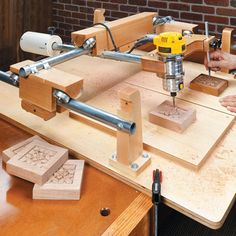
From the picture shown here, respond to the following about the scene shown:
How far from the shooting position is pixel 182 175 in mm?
841

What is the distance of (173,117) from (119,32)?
0.48 metres

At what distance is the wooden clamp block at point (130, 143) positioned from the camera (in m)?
0.79

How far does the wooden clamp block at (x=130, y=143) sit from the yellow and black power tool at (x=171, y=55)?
179mm

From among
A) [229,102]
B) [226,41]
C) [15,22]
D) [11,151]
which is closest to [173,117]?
[229,102]

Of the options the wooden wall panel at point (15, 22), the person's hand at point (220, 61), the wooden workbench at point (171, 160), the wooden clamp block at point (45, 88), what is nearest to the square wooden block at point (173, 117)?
the wooden workbench at point (171, 160)

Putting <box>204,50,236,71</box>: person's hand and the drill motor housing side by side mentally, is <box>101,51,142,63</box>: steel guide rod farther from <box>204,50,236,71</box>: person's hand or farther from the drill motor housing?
<box>204,50,236,71</box>: person's hand

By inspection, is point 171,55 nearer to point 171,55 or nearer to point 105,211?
point 171,55

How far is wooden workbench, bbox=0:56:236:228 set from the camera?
753 millimetres

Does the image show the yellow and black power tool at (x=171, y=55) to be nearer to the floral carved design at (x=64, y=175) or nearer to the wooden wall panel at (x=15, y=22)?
the floral carved design at (x=64, y=175)

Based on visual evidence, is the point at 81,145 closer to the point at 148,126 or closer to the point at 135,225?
the point at 148,126

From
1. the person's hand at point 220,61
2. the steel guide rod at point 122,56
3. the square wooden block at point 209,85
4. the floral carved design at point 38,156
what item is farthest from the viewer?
the person's hand at point 220,61

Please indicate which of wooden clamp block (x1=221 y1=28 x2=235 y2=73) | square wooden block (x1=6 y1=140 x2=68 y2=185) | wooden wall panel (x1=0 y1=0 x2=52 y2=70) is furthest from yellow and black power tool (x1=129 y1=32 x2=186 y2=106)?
wooden wall panel (x1=0 y1=0 x2=52 y2=70)

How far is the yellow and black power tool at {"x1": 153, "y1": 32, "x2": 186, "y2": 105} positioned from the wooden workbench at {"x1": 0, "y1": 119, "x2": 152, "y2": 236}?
336mm

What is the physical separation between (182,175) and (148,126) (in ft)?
0.78
